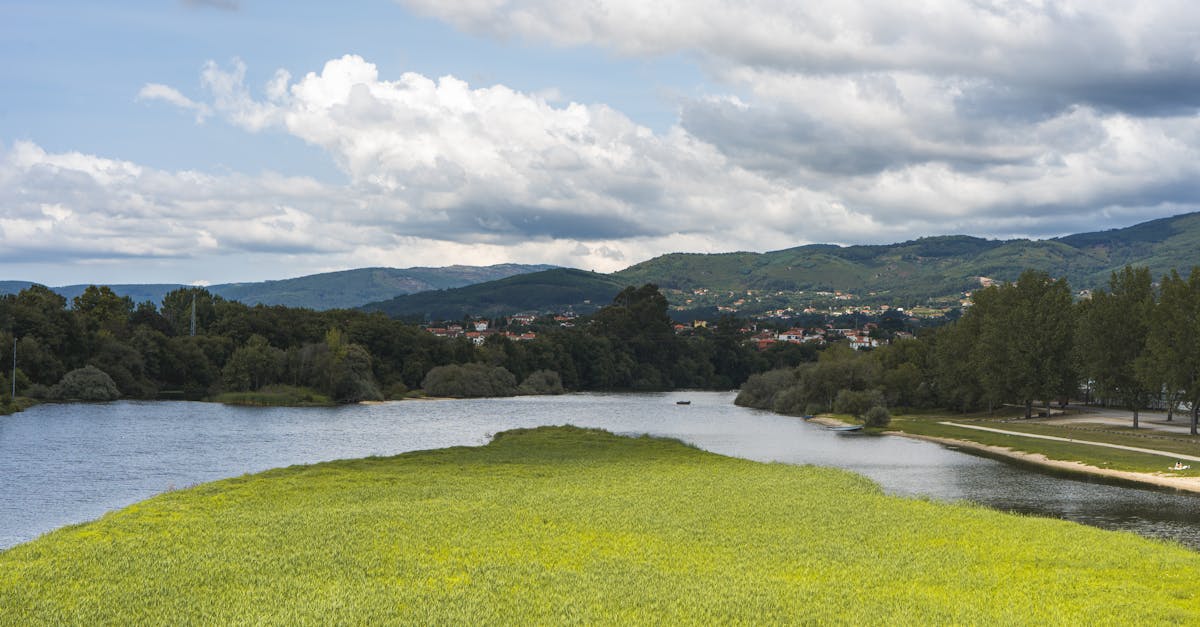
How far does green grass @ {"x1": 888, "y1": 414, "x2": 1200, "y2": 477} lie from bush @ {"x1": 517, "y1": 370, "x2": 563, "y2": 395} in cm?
7213

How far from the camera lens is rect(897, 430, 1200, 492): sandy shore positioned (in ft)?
155

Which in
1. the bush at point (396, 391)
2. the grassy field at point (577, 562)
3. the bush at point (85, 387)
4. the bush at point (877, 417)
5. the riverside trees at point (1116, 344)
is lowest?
the bush at point (396, 391)

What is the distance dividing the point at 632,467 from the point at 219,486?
1783 cm

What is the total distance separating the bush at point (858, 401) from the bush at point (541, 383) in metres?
62.1

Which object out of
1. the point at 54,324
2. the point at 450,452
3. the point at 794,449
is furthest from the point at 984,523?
the point at 54,324

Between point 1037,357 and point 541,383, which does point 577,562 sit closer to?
point 1037,357

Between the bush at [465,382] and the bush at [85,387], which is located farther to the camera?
the bush at [465,382]

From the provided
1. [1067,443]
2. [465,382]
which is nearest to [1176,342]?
[1067,443]

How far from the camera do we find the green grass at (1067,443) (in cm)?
5369

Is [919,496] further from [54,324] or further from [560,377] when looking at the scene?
[560,377]

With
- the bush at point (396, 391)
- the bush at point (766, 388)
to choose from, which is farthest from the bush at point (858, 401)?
the bush at point (396, 391)

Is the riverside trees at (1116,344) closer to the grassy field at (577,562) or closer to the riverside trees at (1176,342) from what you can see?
the riverside trees at (1176,342)

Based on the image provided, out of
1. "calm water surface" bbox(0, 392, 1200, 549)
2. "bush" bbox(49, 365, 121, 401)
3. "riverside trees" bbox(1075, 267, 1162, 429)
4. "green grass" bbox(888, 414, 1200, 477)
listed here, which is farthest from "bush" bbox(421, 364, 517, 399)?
"riverside trees" bbox(1075, 267, 1162, 429)

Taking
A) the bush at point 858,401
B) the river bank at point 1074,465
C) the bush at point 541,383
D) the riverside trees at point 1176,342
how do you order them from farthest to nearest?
the bush at point 541,383, the bush at point 858,401, the riverside trees at point 1176,342, the river bank at point 1074,465
